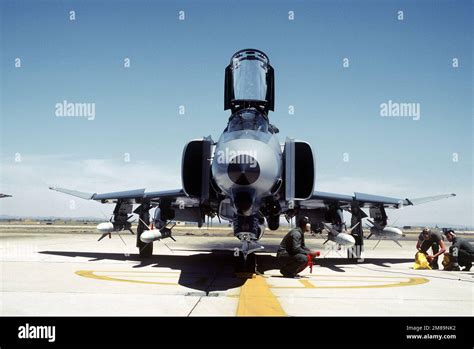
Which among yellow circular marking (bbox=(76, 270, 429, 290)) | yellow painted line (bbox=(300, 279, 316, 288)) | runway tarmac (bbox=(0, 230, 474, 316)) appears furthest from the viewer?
yellow circular marking (bbox=(76, 270, 429, 290))

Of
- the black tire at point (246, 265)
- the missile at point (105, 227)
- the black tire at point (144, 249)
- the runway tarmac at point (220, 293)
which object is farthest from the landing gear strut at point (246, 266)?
the missile at point (105, 227)

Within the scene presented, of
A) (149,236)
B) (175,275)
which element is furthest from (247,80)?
(149,236)

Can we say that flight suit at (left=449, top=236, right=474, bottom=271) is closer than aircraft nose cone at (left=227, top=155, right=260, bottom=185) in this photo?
No

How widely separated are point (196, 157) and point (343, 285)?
490cm

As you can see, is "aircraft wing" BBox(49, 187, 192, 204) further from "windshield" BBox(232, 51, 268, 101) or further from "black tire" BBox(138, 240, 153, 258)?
"windshield" BBox(232, 51, 268, 101)

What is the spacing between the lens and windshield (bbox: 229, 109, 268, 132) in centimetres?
948

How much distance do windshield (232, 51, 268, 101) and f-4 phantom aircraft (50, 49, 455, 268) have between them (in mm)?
26

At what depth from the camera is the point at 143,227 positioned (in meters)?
14.8

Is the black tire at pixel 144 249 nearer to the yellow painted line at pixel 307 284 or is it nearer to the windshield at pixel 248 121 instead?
the windshield at pixel 248 121

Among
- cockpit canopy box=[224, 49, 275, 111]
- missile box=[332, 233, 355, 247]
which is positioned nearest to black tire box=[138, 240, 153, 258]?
cockpit canopy box=[224, 49, 275, 111]

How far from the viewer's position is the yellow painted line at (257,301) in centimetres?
536

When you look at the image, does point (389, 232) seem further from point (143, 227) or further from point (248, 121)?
point (143, 227)
